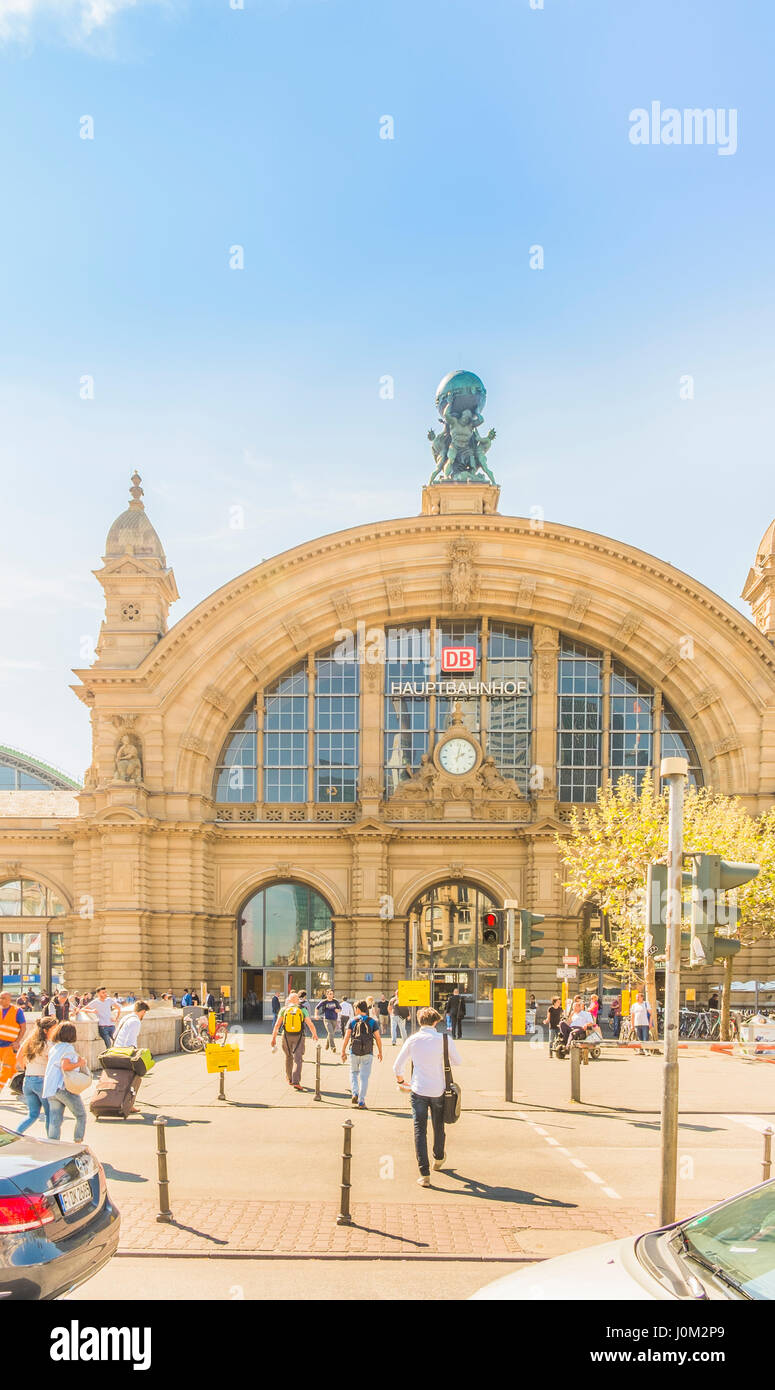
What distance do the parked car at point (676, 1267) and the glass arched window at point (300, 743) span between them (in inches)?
1507

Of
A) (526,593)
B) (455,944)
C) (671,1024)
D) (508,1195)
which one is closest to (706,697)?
(526,593)

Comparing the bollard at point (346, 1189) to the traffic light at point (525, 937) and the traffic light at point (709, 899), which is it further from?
the traffic light at point (525, 937)

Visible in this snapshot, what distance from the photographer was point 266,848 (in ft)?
142

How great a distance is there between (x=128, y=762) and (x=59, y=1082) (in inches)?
1140

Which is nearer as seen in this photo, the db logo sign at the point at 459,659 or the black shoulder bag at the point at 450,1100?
the black shoulder bag at the point at 450,1100

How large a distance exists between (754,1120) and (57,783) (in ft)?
181

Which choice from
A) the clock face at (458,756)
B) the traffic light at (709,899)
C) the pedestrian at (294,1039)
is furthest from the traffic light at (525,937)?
the clock face at (458,756)

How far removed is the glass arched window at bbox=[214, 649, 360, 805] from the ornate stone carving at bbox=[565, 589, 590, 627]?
29.3ft

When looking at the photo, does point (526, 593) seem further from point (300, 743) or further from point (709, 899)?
point (709, 899)

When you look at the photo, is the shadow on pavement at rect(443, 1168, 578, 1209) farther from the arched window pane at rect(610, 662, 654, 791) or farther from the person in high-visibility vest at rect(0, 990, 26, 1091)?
the arched window pane at rect(610, 662, 654, 791)

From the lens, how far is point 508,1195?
1227cm

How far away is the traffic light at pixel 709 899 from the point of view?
31.8 feet

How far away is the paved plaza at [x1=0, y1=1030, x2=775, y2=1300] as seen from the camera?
9664 millimetres
